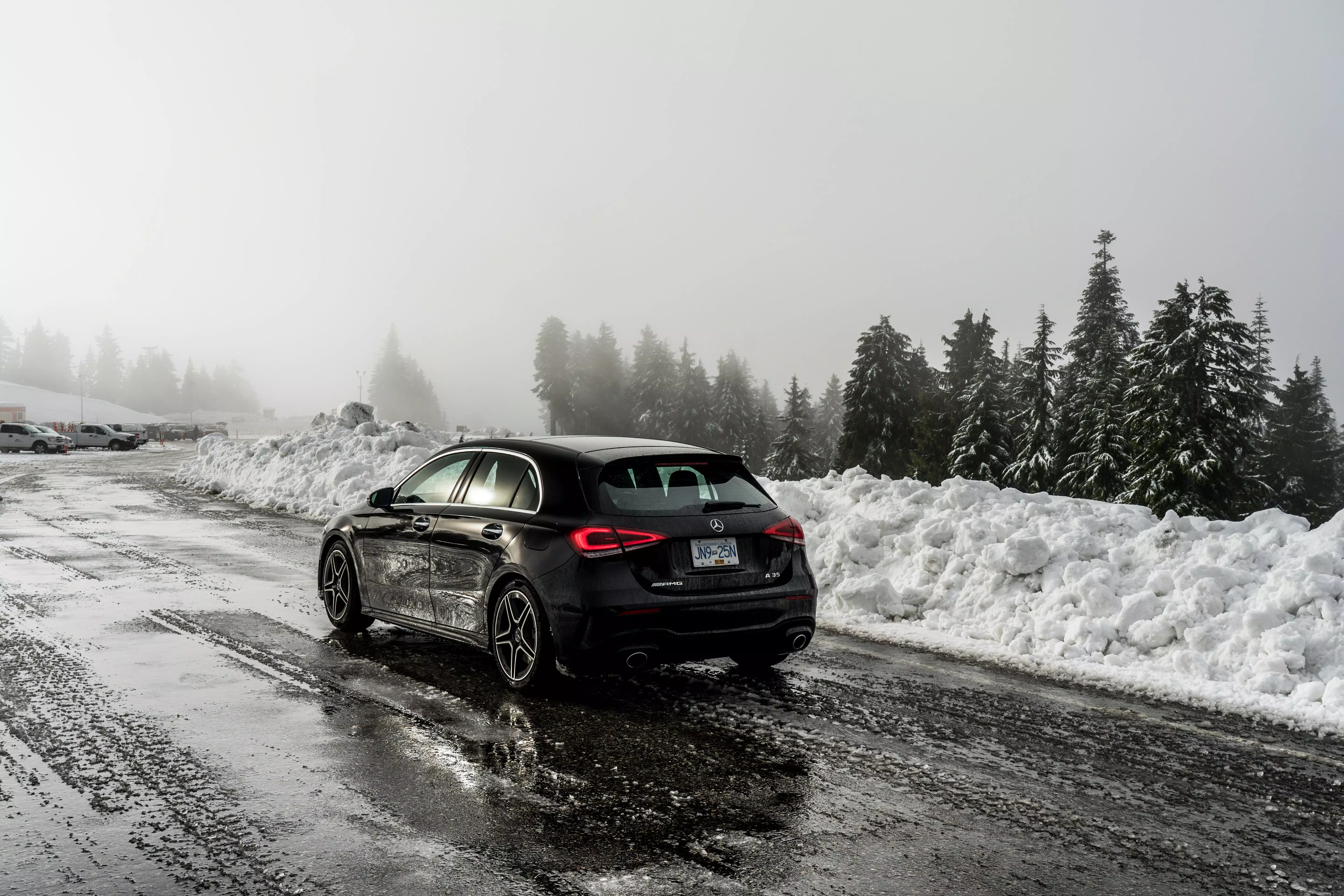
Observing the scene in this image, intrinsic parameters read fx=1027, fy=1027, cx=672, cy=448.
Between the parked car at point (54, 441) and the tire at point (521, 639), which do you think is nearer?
the tire at point (521, 639)

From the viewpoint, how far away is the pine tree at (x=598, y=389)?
391 feet

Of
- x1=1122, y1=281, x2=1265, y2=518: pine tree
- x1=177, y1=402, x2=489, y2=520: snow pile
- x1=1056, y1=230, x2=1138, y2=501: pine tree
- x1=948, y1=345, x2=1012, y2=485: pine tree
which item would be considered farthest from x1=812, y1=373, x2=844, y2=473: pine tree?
x1=177, y1=402, x2=489, y2=520: snow pile

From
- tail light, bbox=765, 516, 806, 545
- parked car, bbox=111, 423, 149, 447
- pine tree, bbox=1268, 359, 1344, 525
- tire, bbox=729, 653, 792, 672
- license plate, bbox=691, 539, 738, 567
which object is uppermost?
pine tree, bbox=1268, 359, 1344, 525

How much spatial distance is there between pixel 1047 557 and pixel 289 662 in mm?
6355

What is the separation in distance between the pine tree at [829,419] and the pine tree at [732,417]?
369 inches

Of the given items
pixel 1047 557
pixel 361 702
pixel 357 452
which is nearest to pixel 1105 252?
pixel 357 452

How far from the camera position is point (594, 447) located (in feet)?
23.1

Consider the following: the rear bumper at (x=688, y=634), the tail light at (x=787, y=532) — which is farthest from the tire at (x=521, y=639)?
the tail light at (x=787, y=532)

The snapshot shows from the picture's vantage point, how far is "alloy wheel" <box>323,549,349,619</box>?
28.2 ft

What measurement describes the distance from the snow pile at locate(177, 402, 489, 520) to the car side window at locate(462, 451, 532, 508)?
1124 cm

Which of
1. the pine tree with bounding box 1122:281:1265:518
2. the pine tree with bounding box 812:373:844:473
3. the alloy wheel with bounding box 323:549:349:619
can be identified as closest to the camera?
the alloy wheel with bounding box 323:549:349:619

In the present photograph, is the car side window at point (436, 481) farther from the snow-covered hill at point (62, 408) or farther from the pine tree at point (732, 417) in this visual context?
the snow-covered hill at point (62, 408)

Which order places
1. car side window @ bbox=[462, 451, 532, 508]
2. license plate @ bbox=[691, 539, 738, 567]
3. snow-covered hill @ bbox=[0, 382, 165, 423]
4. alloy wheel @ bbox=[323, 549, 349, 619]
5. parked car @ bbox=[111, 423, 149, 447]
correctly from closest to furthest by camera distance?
license plate @ bbox=[691, 539, 738, 567] → car side window @ bbox=[462, 451, 532, 508] → alloy wheel @ bbox=[323, 549, 349, 619] → parked car @ bbox=[111, 423, 149, 447] → snow-covered hill @ bbox=[0, 382, 165, 423]

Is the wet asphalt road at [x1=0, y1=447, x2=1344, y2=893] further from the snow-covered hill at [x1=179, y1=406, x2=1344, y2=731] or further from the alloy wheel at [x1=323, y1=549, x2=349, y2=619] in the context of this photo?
the snow-covered hill at [x1=179, y1=406, x2=1344, y2=731]
